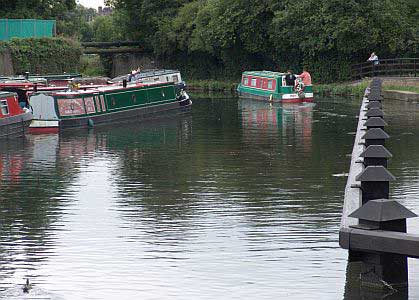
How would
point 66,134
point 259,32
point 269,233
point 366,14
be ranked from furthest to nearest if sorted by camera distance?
1. point 259,32
2. point 366,14
3. point 66,134
4. point 269,233

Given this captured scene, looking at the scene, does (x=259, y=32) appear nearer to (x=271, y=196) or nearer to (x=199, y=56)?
(x=199, y=56)

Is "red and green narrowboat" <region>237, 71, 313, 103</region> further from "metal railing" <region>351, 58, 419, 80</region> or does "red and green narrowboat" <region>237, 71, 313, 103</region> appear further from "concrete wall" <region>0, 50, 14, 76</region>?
"concrete wall" <region>0, 50, 14, 76</region>

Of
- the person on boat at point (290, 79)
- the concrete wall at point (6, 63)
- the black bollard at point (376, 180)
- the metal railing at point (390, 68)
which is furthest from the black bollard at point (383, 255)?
the metal railing at point (390, 68)

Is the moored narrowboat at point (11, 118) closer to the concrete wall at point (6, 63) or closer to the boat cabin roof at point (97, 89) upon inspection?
the boat cabin roof at point (97, 89)

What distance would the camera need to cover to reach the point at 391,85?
43219mm

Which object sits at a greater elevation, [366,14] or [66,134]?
[366,14]

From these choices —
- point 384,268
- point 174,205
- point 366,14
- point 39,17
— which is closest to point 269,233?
point 174,205

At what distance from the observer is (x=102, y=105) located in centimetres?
3309

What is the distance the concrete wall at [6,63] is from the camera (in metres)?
45.3

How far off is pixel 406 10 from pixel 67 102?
23309mm

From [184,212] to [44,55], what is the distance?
34602 mm

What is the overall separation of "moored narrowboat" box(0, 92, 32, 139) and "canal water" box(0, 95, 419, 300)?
702 millimetres

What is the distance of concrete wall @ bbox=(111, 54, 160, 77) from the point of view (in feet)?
212

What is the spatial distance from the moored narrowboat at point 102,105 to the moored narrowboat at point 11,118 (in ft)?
5.29
